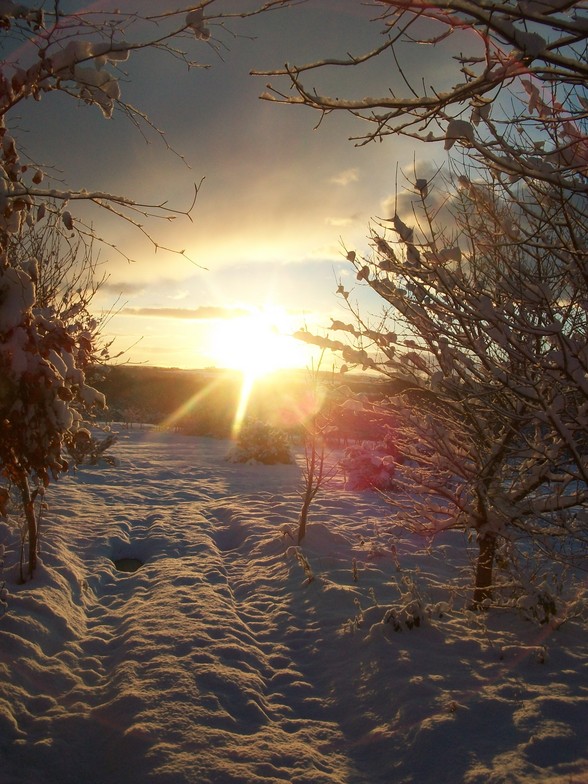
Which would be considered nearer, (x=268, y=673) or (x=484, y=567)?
(x=268, y=673)

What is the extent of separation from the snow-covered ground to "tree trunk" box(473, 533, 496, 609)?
26 cm

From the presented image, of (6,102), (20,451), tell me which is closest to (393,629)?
(20,451)

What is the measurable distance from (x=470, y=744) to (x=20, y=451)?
11.2 feet

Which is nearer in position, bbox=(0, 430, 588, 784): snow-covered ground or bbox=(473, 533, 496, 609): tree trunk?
bbox=(0, 430, 588, 784): snow-covered ground

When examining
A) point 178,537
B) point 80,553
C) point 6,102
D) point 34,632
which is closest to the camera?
point 6,102

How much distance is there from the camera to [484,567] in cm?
528

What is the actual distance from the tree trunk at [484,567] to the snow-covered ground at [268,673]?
256mm

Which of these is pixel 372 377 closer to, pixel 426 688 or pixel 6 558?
pixel 426 688

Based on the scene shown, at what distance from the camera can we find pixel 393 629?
15.6 ft

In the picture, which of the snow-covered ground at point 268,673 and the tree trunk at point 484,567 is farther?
the tree trunk at point 484,567

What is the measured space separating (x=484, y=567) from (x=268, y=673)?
8.21 ft

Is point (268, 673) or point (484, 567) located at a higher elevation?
point (484, 567)

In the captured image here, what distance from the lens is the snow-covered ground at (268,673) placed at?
313 cm

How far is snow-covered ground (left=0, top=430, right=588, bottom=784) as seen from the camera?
3.13 metres
